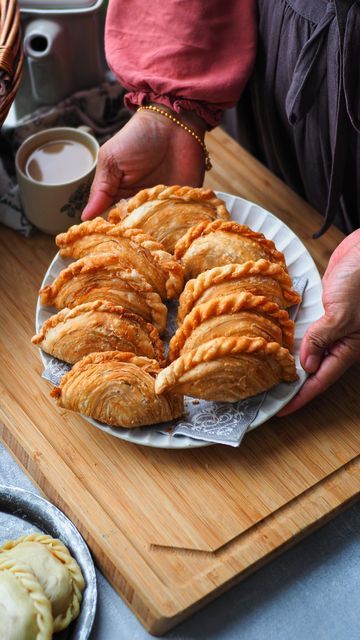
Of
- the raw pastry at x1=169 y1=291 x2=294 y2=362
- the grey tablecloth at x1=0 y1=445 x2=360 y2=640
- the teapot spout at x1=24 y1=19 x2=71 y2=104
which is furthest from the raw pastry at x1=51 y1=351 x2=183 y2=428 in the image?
the teapot spout at x1=24 y1=19 x2=71 y2=104

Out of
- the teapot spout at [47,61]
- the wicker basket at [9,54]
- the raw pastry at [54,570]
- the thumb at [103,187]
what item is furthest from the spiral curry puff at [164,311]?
the teapot spout at [47,61]

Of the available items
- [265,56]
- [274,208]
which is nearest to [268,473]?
[274,208]

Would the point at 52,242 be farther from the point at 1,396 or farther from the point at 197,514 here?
the point at 197,514

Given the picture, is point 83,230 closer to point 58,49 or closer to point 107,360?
point 107,360

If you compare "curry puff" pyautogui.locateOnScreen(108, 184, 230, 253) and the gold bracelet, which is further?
the gold bracelet

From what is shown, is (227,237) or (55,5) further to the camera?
(55,5)

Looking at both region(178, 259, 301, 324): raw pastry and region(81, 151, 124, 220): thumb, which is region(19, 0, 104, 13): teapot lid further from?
region(178, 259, 301, 324): raw pastry

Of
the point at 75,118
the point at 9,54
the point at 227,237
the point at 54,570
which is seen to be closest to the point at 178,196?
the point at 227,237
